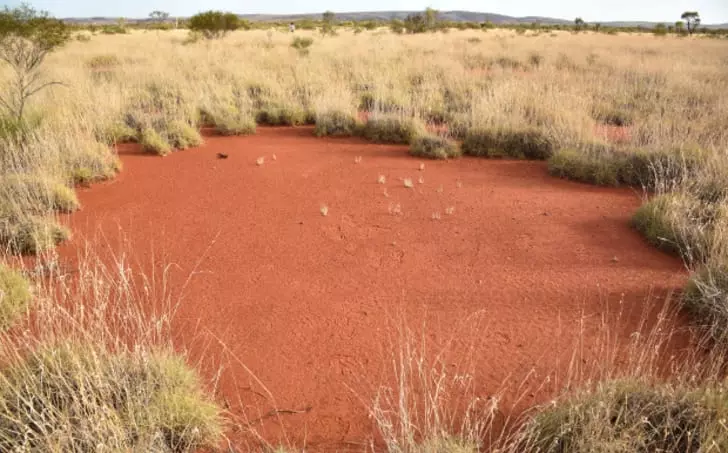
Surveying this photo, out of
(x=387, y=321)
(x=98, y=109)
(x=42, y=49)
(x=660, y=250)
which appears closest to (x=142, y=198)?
(x=98, y=109)

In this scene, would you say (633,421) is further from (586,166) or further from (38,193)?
(38,193)

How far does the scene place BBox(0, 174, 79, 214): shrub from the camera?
542 centimetres

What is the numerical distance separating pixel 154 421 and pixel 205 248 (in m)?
2.73

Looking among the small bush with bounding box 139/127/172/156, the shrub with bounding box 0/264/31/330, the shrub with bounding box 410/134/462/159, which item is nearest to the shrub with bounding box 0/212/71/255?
the shrub with bounding box 0/264/31/330

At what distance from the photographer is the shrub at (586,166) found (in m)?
7.12

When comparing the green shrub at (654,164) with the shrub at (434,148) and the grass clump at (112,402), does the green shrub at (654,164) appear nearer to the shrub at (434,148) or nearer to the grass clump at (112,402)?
the shrub at (434,148)

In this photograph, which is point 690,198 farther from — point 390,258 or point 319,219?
point 319,219

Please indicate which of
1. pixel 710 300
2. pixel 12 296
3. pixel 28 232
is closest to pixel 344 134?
pixel 28 232

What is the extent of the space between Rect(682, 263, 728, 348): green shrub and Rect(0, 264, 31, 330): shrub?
4.96 metres

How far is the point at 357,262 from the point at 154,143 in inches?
199

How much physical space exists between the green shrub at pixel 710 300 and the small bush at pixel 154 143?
7538mm

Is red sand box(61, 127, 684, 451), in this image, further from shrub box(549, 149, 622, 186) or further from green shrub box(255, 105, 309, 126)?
green shrub box(255, 105, 309, 126)

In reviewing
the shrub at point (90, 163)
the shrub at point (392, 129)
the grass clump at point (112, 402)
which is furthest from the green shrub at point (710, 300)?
the shrub at point (90, 163)

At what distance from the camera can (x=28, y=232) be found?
4941 mm
